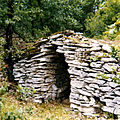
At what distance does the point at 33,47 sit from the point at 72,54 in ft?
7.14

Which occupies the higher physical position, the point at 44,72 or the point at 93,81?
the point at 44,72

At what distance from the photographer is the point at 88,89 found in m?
5.12

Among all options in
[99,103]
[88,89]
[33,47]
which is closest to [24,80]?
[33,47]

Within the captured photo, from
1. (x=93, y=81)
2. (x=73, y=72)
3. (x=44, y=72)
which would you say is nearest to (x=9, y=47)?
(x=44, y=72)

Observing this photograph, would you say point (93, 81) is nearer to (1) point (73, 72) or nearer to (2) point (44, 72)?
(1) point (73, 72)

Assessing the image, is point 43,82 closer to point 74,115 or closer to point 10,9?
point 74,115

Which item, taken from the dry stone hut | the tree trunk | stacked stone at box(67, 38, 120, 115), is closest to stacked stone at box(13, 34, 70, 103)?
the dry stone hut

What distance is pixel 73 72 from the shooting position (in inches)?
218

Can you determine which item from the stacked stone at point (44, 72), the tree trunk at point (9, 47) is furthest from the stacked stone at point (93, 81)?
the tree trunk at point (9, 47)

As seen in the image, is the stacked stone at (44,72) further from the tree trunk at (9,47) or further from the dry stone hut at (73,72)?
the tree trunk at (9,47)

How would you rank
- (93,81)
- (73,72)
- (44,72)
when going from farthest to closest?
(44,72)
(73,72)
(93,81)

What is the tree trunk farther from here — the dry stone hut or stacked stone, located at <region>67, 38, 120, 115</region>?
stacked stone, located at <region>67, 38, 120, 115</region>

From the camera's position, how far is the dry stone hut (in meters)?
4.74

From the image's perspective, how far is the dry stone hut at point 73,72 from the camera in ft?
15.6
